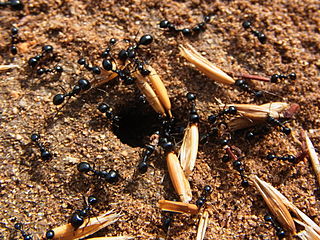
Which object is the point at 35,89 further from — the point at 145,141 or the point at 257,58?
the point at 257,58

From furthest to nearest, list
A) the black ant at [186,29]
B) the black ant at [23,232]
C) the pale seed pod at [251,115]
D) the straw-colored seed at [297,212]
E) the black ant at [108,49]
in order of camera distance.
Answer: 1. the black ant at [186,29]
2. the black ant at [108,49]
3. the pale seed pod at [251,115]
4. the straw-colored seed at [297,212]
5. the black ant at [23,232]

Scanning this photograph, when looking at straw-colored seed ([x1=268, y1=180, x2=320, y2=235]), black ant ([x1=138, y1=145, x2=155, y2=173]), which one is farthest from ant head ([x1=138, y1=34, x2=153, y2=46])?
straw-colored seed ([x1=268, y1=180, x2=320, y2=235])

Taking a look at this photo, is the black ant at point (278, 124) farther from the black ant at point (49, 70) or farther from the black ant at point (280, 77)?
the black ant at point (49, 70)

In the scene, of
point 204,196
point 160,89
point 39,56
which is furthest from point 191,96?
point 39,56

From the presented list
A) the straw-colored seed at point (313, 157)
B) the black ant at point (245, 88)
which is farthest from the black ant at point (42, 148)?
the straw-colored seed at point (313, 157)

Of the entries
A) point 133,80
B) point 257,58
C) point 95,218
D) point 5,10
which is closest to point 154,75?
point 133,80

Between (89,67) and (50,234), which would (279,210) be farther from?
(89,67)
